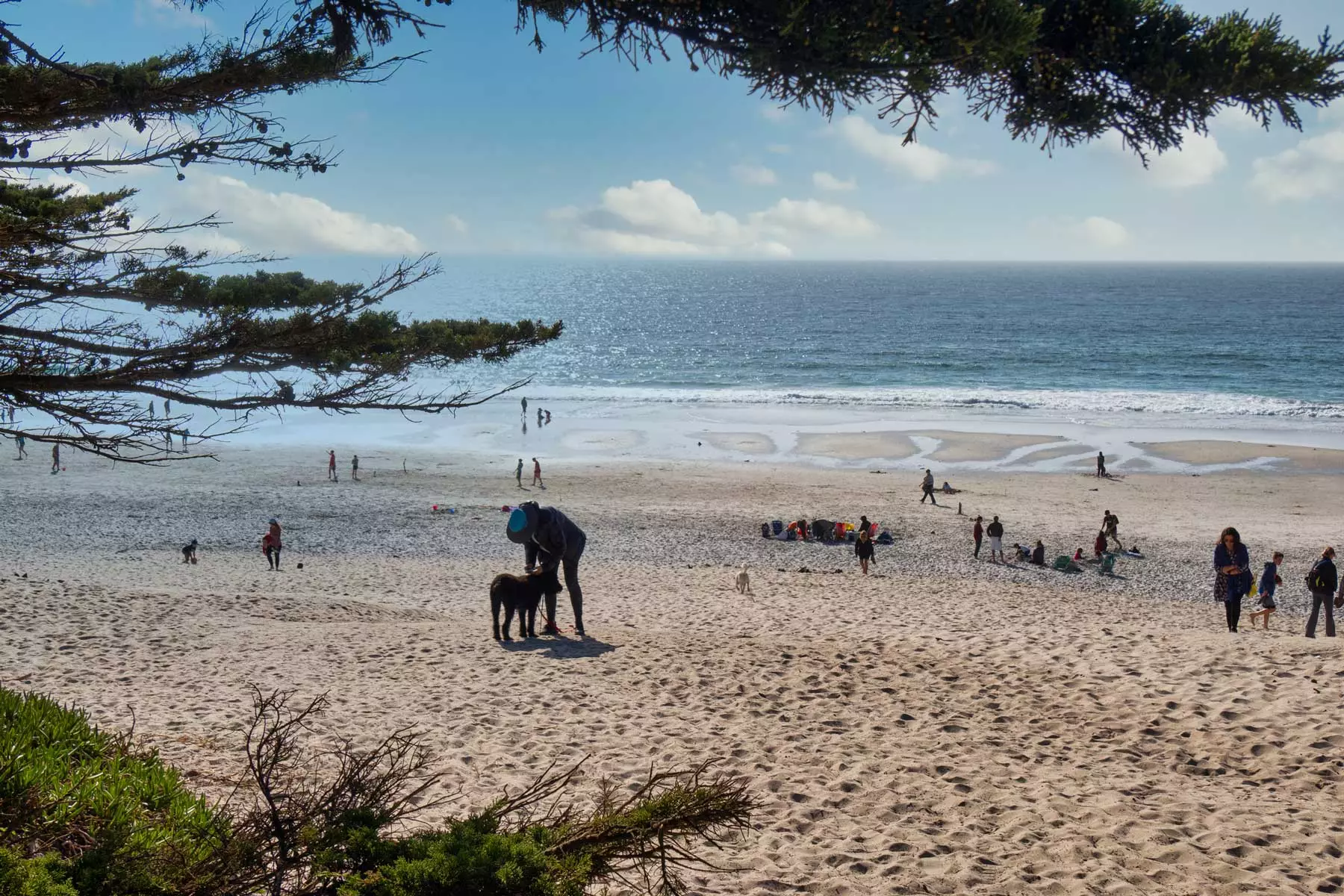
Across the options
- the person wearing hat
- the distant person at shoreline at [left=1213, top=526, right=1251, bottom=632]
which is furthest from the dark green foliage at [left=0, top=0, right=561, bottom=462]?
the distant person at shoreline at [left=1213, top=526, right=1251, bottom=632]

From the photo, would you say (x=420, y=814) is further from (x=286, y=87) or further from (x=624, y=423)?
(x=624, y=423)

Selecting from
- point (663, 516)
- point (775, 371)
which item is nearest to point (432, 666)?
point (663, 516)

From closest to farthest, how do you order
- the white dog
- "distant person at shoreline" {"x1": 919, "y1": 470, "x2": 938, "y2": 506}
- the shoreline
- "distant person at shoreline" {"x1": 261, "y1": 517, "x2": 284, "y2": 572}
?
the white dog
"distant person at shoreline" {"x1": 261, "y1": 517, "x2": 284, "y2": 572}
"distant person at shoreline" {"x1": 919, "y1": 470, "x2": 938, "y2": 506}
the shoreline

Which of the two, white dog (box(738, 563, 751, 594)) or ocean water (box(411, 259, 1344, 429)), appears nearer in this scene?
white dog (box(738, 563, 751, 594))

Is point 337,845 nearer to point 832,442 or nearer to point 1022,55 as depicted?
point 1022,55

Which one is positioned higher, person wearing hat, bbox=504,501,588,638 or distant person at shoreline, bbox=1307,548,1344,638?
person wearing hat, bbox=504,501,588,638

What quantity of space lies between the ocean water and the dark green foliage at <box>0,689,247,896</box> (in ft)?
50.0

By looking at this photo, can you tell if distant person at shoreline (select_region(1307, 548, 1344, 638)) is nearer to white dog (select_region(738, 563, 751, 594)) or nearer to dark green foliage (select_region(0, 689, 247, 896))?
white dog (select_region(738, 563, 751, 594))

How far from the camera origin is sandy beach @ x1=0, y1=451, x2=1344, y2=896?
19.3ft

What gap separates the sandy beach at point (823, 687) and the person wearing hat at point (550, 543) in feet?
1.97

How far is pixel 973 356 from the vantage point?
76750 mm

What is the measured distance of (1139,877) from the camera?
17.5 ft

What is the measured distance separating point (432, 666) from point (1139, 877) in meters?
7.47

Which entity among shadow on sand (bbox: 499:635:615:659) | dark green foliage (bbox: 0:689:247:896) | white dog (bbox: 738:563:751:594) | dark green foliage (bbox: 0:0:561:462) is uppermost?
dark green foliage (bbox: 0:0:561:462)
